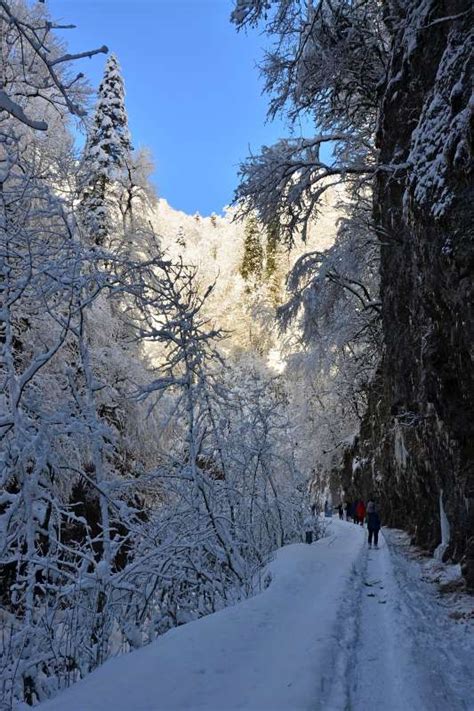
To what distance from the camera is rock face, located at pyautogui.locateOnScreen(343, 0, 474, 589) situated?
5.89 meters

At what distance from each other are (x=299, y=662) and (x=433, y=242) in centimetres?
525

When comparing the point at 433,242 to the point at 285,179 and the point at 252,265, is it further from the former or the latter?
the point at 252,265

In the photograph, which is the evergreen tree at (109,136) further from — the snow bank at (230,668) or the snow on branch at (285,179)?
the snow bank at (230,668)

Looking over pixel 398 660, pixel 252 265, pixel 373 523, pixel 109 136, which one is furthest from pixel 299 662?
pixel 252 265

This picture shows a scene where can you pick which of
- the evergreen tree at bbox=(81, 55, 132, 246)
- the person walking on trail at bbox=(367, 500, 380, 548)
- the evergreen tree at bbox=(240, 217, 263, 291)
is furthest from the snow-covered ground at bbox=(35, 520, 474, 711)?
the evergreen tree at bbox=(240, 217, 263, 291)

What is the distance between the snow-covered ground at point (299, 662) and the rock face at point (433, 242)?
2.33m

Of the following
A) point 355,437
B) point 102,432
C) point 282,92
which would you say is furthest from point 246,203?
point 355,437

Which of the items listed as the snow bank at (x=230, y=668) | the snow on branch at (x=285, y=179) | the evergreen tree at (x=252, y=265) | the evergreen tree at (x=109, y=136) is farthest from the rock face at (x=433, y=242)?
the evergreen tree at (x=252, y=265)

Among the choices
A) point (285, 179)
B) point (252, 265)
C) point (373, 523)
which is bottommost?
point (373, 523)

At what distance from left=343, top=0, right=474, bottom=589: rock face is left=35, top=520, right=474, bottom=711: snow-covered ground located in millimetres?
2331

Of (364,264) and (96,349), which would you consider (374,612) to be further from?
(364,264)

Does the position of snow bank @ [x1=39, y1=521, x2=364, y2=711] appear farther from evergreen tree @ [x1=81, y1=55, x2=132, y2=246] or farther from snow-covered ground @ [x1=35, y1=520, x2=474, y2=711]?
evergreen tree @ [x1=81, y1=55, x2=132, y2=246]

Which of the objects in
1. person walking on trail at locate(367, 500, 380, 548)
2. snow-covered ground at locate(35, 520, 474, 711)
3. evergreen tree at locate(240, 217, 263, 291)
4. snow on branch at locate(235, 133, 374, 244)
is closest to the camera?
snow-covered ground at locate(35, 520, 474, 711)

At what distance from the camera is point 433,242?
21.6 ft
